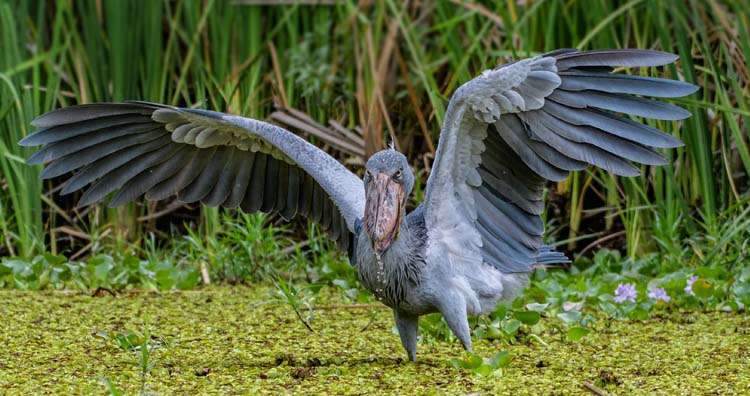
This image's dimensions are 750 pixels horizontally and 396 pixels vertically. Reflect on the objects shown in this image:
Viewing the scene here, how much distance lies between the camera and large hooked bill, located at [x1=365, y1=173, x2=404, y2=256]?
301 cm

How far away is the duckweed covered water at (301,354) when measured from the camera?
9.29 feet

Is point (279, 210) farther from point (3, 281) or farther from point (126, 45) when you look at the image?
point (126, 45)

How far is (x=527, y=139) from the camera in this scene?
3.13m

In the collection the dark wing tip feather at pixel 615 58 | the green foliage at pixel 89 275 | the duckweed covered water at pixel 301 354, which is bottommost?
the green foliage at pixel 89 275

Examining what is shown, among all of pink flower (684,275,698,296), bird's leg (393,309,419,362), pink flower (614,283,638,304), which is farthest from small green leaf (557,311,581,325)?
bird's leg (393,309,419,362)

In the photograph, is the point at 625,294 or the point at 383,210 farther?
the point at 625,294

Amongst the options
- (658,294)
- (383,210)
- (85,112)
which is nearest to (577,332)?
(658,294)

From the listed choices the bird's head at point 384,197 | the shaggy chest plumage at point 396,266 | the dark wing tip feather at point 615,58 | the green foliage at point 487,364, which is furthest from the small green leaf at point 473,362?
the dark wing tip feather at point 615,58

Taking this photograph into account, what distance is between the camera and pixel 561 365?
10.4ft

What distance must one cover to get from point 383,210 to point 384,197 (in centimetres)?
4

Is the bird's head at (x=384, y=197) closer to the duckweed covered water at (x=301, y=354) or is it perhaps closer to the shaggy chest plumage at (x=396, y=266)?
the shaggy chest plumage at (x=396, y=266)

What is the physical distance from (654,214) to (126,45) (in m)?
2.58

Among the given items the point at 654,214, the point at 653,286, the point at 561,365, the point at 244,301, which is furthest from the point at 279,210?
the point at 654,214

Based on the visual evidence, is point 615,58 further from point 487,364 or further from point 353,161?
A: point 353,161
